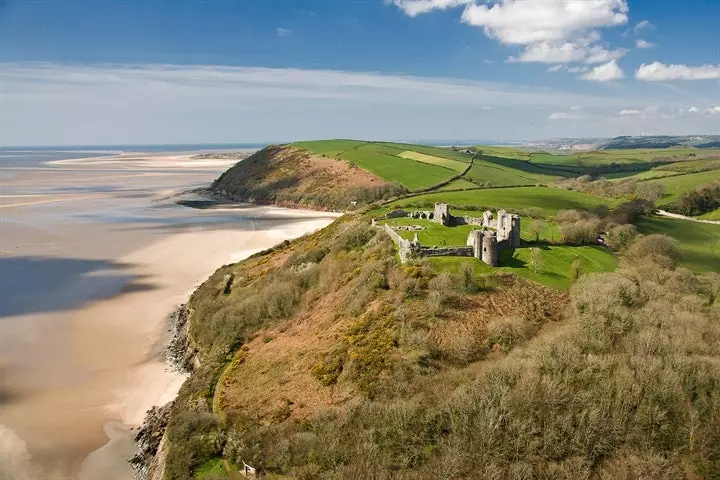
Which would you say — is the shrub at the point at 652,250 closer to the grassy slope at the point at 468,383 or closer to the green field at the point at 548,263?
the green field at the point at 548,263

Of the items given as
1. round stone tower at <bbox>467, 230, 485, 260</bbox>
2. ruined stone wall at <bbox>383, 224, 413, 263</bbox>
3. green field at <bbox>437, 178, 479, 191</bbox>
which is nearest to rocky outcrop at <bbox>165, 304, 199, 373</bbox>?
ruined stone wall at <bbox>383, 224, 413, 263</bbox>

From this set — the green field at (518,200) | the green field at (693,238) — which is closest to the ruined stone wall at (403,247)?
the green field at (518,200)

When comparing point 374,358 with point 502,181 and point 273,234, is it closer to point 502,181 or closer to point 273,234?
point 273,234

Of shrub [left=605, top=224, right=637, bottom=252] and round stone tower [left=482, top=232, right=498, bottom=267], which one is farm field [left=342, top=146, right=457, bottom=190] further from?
round stone tower [left=482, top=232, right=498, bottom=267]

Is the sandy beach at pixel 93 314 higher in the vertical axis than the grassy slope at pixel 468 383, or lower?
lower

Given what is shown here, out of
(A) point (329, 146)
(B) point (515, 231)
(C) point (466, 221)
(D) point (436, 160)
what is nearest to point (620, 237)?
(C) point (466, 221)
